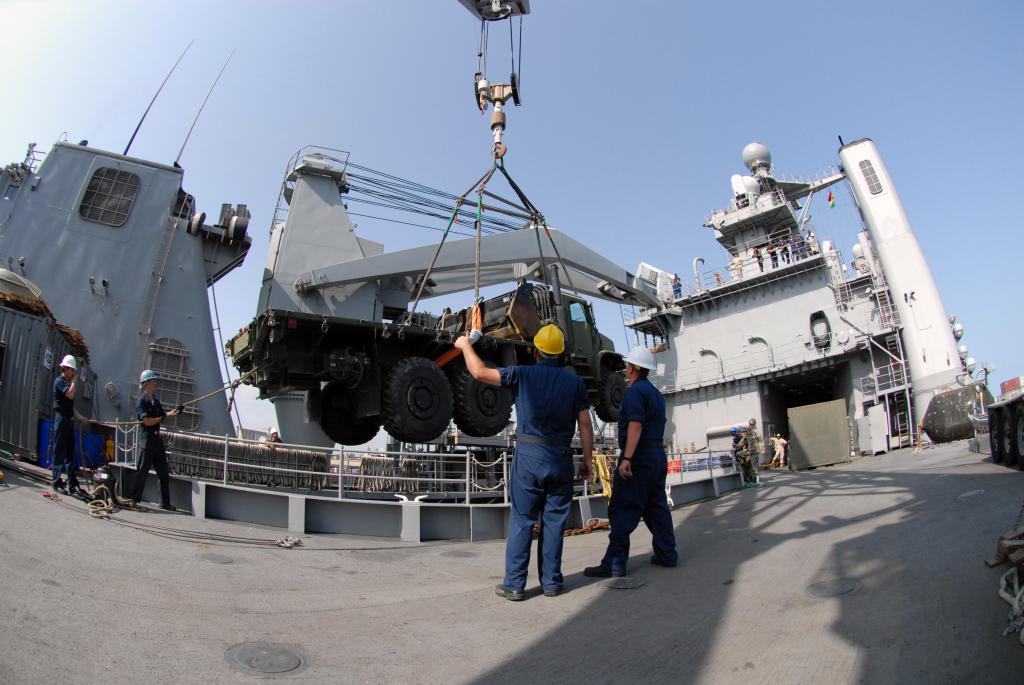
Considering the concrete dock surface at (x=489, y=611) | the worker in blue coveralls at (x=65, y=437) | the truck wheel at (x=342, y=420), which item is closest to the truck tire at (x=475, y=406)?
the truck wheel at (x=342, y=420)

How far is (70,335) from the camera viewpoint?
894cm

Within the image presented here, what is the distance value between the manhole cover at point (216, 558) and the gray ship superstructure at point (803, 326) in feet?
59.5

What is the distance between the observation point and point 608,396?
1111 centimetres

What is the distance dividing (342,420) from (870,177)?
18829mm

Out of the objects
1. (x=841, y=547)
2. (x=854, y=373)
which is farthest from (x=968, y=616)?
(x=854, y=373)

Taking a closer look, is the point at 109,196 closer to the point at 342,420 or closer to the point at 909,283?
the point at 342,420

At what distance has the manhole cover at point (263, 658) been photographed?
243 centimetres

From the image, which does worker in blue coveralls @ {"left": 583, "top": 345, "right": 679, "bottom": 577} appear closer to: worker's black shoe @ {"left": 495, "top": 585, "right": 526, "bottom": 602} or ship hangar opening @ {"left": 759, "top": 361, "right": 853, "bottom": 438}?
worker's black shoe @ {"left": 495, "top": 585, "right": 526, "bottom": 602}

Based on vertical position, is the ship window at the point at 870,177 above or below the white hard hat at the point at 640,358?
above

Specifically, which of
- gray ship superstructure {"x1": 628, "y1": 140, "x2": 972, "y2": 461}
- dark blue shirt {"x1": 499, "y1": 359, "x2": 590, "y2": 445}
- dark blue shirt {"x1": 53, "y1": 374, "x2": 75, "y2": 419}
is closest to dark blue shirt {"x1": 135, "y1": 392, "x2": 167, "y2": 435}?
dark blue shirt {"x1": 53, "y1": 374, "x2": 75, "y2": 419}

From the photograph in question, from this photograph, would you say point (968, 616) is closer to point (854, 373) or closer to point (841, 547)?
point (841, 547)

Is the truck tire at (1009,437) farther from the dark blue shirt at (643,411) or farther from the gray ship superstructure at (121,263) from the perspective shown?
the gray ship superstructure at (121,263)

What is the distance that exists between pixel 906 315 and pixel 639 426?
57.6 ft

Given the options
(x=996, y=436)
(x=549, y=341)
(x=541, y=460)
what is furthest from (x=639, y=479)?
(x=996, y=436)
